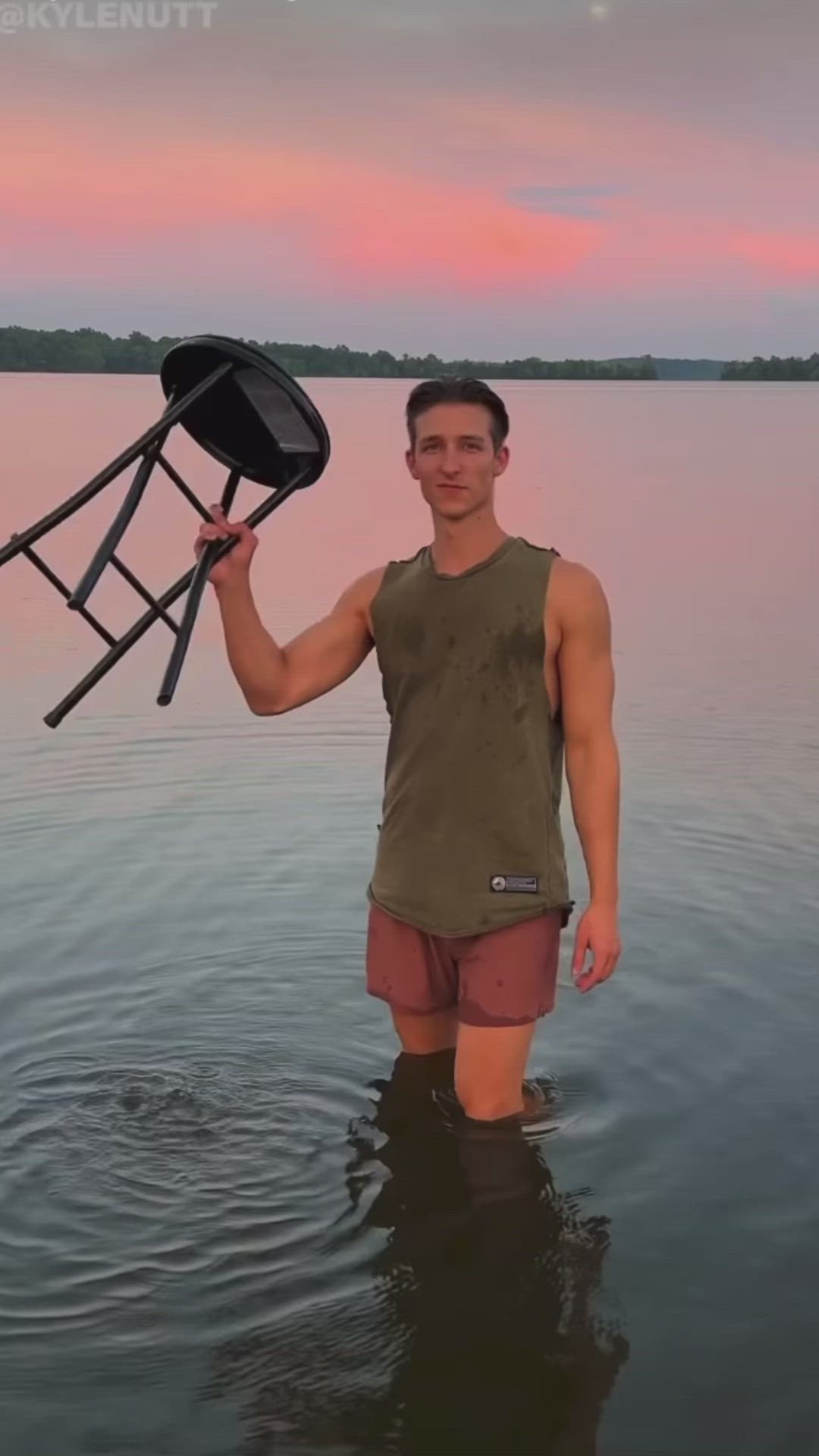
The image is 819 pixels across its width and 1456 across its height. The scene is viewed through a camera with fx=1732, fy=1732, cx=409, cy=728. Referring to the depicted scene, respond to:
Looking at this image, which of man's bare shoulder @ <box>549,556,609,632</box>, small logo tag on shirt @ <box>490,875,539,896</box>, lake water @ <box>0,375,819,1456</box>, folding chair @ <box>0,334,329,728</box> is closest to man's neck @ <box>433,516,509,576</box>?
man's bare shoulder @ <box>549,556,609,632</box>

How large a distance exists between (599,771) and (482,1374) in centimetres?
170

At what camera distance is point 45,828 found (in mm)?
9297

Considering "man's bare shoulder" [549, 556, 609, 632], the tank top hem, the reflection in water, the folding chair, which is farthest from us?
the tank top hem

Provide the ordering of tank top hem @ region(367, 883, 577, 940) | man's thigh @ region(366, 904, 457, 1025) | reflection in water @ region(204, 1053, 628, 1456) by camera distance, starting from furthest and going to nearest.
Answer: man's thigh @ region(366, 904, 457, 1025)
tank top hem @ region(367, 883, 577, 940)
reflection in water @ region(204, 1053, 628, 1456)

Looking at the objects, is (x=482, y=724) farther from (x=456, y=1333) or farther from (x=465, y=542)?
(x=456, y=1333)

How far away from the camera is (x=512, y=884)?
5.00 metres

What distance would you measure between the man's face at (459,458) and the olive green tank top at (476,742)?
0.62 feet

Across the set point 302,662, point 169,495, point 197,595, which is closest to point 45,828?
point 302,662

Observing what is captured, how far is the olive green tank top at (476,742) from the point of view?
194 inches

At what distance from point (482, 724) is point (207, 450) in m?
1.15

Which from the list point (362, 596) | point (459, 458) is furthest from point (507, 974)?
point (459, 458)

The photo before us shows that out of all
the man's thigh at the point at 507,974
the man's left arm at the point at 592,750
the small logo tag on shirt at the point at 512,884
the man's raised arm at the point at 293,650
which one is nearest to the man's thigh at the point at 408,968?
the man's thigh at the point at 507,974

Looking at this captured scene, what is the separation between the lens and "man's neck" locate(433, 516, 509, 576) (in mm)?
4961

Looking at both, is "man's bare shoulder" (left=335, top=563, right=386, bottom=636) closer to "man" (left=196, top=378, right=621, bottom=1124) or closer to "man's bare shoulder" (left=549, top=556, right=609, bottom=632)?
"man" (left=196, top=378, right=621, bottom=1124)
